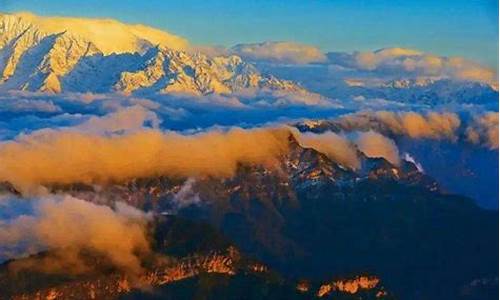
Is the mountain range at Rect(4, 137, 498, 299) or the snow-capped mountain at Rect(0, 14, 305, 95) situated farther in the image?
the snow-capped mountain at Rect(0, 14, 305, 95)

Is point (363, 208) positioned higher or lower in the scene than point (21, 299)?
lower

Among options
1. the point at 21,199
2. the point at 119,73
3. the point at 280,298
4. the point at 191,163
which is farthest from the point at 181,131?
the point at 119,73

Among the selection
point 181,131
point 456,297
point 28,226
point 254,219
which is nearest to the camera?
point 28,226

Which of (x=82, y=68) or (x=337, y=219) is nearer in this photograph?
(x=337, y=219)

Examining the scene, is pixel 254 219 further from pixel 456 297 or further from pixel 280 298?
pixel 280 298

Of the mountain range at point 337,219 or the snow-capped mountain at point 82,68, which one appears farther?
the snow-capped mountain at point 82,68

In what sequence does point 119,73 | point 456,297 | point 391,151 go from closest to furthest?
point 456,297
point 391,151
point 119,73

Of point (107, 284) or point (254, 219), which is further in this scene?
point (254, 219)

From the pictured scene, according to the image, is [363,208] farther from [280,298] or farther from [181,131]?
[280,298]

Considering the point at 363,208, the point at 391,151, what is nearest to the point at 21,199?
the point at 363,208
